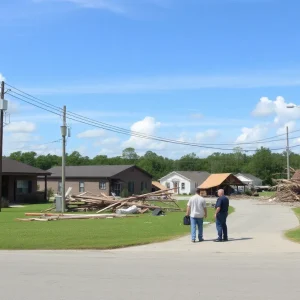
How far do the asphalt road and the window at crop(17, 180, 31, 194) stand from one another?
36.0 meters

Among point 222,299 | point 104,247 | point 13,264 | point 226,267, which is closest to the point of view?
point 222,299

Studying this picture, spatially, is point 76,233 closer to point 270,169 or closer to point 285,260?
point 285,260

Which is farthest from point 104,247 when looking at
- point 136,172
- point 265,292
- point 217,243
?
point 136,172

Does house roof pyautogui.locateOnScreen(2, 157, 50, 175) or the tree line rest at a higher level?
the tree line

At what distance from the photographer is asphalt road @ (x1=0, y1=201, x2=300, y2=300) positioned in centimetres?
856

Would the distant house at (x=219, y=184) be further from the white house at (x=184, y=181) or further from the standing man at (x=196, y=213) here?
the standing man at (x=196, y=213)

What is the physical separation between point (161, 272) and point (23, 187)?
4204cm

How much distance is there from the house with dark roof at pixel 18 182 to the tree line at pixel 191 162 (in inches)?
2865

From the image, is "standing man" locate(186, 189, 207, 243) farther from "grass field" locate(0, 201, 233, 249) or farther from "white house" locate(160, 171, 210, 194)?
"white house" locate(160, 171, 210, 194)

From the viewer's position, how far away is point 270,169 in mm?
132250

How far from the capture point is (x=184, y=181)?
3814 inches

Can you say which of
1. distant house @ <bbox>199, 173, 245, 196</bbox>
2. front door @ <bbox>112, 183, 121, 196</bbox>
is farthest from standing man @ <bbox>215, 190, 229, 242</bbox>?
distant house @ <bbox>199, 173, 245, 196</bbox>

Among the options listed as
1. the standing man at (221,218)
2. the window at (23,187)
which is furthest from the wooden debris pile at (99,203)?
the standing man at (221,218)

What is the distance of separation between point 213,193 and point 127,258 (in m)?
64.0
